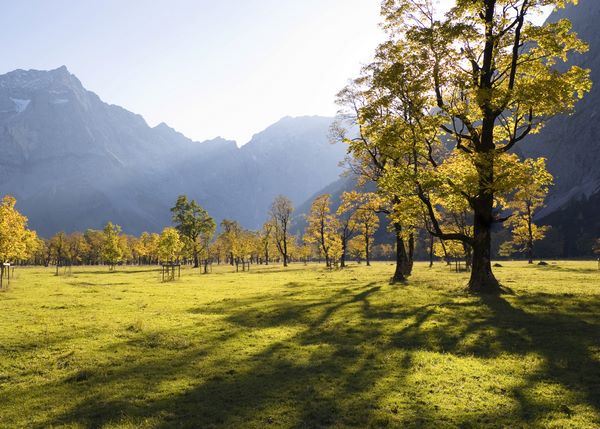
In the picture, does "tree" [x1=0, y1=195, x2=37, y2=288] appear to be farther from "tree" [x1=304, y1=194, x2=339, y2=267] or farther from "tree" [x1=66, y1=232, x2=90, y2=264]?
"tree" [x1=66, y1=232, x2=90, y2=264]

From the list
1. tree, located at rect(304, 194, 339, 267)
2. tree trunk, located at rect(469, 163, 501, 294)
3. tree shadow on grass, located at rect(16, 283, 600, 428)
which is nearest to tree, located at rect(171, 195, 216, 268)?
tree, located at rect(304, 194, 339, 267)

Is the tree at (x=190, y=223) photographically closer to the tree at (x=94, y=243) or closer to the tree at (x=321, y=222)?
the tree at (x=321, y=222)

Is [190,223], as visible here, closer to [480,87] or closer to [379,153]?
[379,153]

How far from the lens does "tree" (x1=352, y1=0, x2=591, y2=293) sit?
2741cm

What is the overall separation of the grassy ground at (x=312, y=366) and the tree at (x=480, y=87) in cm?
784

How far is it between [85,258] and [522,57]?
19522 centimetres

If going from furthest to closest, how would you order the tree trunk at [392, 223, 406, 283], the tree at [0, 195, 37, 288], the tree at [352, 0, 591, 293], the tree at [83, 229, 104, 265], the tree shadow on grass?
the tree at [83, 229, 104, 265]
the tree at [0, 195, 37, 288]
the tree trunk at [392, 223, 406, 283]
the tree at [352, 0, 591, 293]
the tree shadow on grass

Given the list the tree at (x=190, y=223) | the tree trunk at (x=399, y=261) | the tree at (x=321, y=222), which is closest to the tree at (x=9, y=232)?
the tree trunk at (x=399, y=261)

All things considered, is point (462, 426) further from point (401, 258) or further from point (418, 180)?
point (401, 258)

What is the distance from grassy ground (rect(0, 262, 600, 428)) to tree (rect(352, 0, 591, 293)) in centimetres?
784

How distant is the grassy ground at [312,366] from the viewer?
10.9 metres

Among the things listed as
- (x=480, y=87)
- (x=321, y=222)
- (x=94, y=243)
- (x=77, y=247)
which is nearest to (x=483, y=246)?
(x=480, y=87)

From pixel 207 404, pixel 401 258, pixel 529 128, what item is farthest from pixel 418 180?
pixel 207 404

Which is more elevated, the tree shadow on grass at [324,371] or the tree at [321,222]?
the tree at [321,222]
